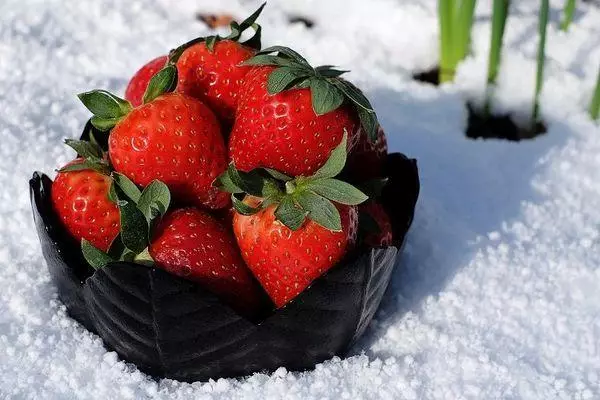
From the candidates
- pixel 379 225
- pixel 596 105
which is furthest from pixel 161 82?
pixel 596 105

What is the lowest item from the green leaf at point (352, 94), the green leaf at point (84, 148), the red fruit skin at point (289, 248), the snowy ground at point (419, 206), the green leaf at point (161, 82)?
the snowy ground at point (419, 206)

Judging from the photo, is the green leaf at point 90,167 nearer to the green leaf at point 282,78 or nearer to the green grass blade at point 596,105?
the green leaf at point 282,78

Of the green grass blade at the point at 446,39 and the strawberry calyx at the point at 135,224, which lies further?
the green grass blade at the point at 446,39

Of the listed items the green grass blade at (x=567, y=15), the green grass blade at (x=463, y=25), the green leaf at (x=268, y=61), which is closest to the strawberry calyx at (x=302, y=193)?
the green leaf at (x=268, y=61)

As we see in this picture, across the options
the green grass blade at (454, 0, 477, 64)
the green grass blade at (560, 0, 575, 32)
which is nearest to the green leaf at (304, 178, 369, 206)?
the green grass blade at (454, 0, 477, 64)

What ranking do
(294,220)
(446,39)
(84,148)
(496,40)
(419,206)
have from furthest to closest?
(446,39)
(496,40)
(419,206)
(84,148)
(294,220)

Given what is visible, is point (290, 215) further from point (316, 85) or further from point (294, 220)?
point (316, 85)

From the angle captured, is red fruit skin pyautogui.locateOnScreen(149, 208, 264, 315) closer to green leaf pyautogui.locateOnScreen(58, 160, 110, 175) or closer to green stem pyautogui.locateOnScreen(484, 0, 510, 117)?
green leaf pyautogui.locateOnScreen(58, 160, 110, 175)
